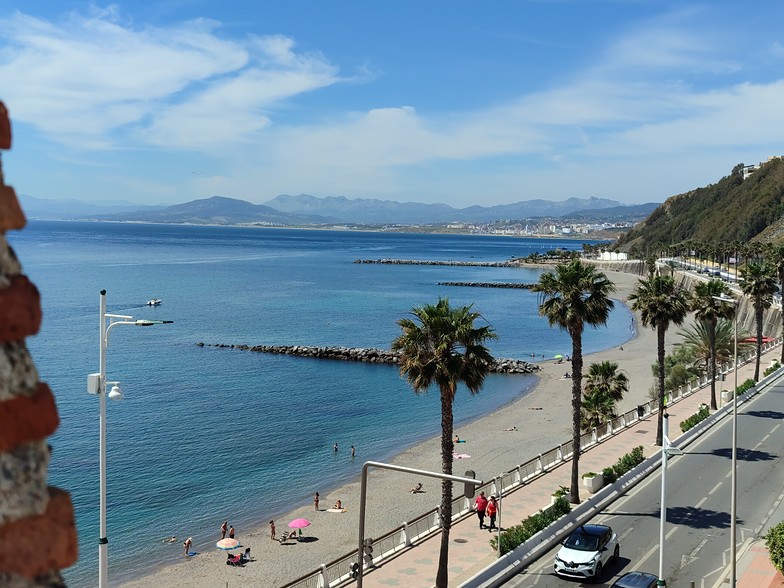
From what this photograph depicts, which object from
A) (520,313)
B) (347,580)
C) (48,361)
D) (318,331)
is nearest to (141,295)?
(318,331)

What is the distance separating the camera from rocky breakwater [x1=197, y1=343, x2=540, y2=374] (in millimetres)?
76750

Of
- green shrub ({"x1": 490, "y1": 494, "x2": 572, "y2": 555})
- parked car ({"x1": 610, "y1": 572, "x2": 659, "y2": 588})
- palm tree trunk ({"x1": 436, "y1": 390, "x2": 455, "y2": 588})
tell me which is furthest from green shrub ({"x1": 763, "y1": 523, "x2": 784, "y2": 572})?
palm tree trunk ({"x1": 436, "y1": 390, "x2": 455, "y2": 588})

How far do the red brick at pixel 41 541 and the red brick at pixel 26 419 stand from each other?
0.99ft

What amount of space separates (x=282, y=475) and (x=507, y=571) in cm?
2263

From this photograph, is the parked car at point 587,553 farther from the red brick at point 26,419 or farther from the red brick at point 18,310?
the red brick at point 18,310

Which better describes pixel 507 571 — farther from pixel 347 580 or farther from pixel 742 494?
pixel 742 494

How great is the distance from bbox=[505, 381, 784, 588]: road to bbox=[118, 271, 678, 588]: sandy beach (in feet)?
35.5

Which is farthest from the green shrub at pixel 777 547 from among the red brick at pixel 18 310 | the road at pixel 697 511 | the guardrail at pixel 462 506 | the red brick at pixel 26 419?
the red brick at pixel 18 310

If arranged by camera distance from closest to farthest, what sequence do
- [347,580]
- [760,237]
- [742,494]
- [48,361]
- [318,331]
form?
1. [347,580]
2. [742,494]
3. [48,361]
4. [318,331]
5. [760,237]

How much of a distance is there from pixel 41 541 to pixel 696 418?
42524 millimetres

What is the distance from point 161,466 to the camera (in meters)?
43.5

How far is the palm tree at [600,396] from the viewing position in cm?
4016

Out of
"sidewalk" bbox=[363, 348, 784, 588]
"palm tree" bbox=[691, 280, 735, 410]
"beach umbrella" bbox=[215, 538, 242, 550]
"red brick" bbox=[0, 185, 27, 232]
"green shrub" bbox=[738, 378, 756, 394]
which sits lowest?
"beach umbrella" bbox=[215, 538, 242, 550]

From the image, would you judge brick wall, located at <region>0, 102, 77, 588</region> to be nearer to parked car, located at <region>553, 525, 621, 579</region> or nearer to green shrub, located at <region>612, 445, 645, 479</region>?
parked car, located at <region>553, 525, 621, 579</region>
